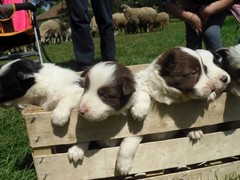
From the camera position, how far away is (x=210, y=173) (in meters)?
3.29

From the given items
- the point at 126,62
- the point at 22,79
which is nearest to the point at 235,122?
the point at 22,79

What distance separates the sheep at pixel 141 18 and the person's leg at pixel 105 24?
23521mm

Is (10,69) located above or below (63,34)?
above

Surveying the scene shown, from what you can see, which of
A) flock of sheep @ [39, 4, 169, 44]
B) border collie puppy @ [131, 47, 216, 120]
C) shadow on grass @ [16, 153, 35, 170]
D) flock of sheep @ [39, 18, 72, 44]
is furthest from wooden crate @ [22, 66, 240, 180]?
flock of sheep @ [39, 4, 169, 44]

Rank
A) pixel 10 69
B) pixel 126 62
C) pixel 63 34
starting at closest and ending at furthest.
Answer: pixel 10 69, pixel 126 62, pixel 63 34

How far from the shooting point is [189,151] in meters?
3.23

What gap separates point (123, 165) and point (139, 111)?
448 mm

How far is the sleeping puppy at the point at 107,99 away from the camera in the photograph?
279cm

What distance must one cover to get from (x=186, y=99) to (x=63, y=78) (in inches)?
43.9

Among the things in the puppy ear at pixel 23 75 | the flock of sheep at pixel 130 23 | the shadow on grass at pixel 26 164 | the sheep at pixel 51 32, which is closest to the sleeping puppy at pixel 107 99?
the puppy ear at pixel 23 75

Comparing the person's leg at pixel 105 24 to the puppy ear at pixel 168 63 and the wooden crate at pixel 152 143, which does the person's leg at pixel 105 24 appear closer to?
the puppy ear at pixel 168 63

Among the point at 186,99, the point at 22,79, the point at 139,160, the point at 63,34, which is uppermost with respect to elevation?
the point at 22,79

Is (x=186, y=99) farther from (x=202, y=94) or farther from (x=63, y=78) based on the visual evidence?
(x=63, y=78)

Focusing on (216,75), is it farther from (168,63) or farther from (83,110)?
(83,110)
